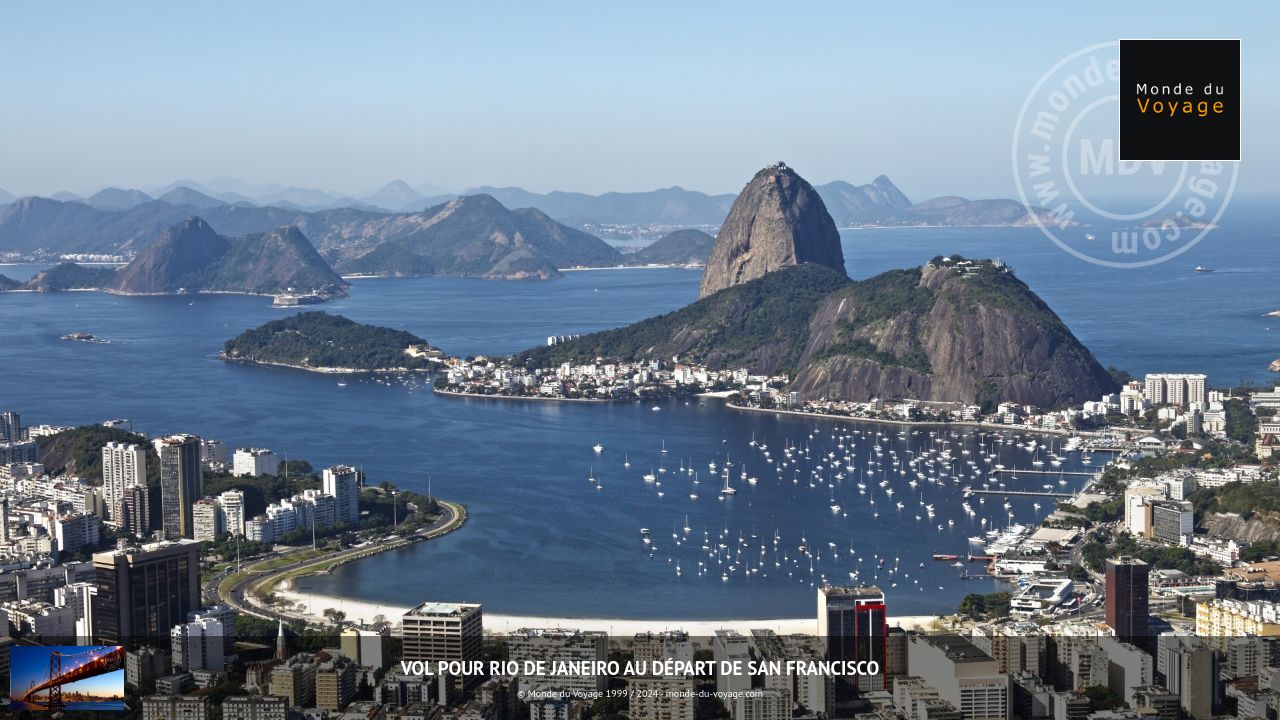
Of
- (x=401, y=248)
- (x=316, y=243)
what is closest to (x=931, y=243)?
(x=401, y=248)

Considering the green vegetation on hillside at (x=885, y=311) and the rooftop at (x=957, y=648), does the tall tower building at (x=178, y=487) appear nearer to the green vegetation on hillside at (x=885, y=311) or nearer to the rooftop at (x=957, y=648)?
the rooftop at (x=957, y=648)

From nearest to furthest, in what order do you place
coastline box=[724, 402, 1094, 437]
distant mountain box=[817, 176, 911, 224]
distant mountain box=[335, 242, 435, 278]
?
coastline box=[724, 402, 1094, 437] < distant mountain box=[335, 242, 435, 278] < distant mountain box=[817, 176, 911, 224]

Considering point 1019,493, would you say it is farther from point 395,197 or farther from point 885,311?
point 395,197

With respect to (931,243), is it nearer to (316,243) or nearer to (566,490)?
(316,243)

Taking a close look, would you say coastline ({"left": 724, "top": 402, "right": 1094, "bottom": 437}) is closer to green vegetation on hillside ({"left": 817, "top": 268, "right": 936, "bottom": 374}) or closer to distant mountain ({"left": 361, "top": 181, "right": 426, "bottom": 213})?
green vegetation on hillside ({"left": 817, "top": 268, "right": 936, "bottom": 374})

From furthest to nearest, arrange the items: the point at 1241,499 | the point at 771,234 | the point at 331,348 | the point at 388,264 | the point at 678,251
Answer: the point at 678,251 < the point at 388,264 < the point at 771,234 < the point at 331,348 < the point at 1241,499

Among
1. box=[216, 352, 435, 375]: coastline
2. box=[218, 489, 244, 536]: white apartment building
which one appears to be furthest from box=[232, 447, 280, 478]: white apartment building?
box=[216, 352, 435, 375]: coastline

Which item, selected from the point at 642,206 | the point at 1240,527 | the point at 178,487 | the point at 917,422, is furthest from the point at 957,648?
the point at 642,206
